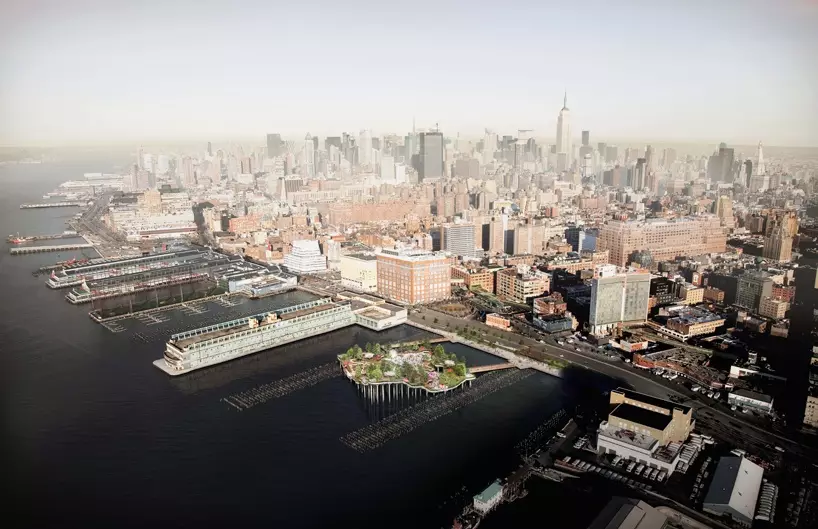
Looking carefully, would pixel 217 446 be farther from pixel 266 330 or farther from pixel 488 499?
pixel 266 330

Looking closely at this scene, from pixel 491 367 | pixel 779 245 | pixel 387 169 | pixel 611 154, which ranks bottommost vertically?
pixel 491 367

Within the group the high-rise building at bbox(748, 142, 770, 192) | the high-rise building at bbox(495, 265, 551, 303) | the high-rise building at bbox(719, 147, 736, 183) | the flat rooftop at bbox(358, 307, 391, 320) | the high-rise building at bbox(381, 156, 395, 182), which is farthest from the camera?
the high-rise building at bbox(381, 156, 395, 182)

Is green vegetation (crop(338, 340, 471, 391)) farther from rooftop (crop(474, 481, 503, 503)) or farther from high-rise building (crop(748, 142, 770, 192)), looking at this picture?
high-rise building (crop(748, 142, 770, 192))

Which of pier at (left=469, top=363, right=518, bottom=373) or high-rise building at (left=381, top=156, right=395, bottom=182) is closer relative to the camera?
pier at (left=469, top=363, right=518, bottom=373)

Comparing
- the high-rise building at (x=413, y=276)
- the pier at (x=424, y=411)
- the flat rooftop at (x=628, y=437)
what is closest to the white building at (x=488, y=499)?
the pier at (x=424, y=411)

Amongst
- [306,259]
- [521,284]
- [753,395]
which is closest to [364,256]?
[306,259]

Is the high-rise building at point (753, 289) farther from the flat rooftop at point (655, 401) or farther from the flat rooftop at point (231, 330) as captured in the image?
the flat rooftop at point (231, 330)

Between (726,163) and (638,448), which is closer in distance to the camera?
(638,448)

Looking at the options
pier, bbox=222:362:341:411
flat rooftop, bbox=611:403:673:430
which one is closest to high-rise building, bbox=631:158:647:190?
flat rooftop, bbox=611:403:673:430
